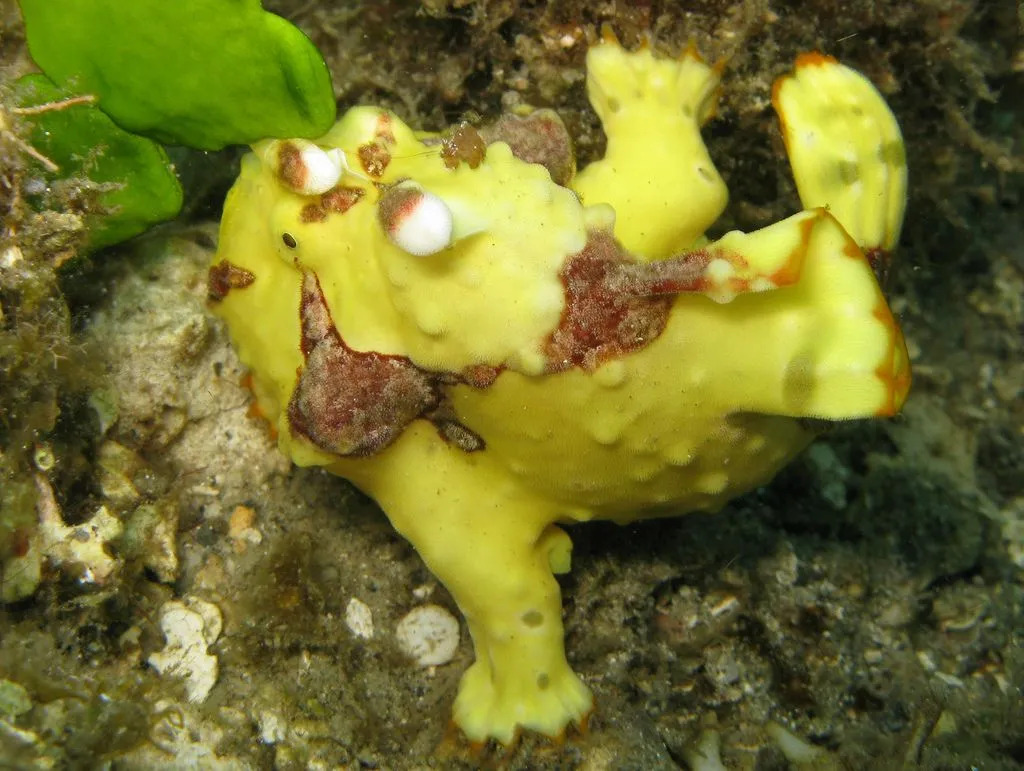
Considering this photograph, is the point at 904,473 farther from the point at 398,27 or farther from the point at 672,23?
the point at 398,27

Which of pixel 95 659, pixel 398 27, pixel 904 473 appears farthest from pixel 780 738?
pixel 398 27

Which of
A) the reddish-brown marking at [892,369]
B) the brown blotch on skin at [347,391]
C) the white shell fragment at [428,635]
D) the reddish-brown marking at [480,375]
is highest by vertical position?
the reddish-brown marking at [892,369]

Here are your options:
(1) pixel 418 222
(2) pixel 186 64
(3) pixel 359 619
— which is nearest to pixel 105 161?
(2) pixel 186 64

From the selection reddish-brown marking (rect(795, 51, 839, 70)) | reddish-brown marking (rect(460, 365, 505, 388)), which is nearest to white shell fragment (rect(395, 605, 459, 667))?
reddish-brown marking (rect(460, 365, 505, 388))

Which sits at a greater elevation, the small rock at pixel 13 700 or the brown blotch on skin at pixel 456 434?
the brown blotch on skin at pixel 456 434

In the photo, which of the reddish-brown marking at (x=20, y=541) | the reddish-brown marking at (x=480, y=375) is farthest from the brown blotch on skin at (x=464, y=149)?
the reddish-brown marking at (x=20, y=541)

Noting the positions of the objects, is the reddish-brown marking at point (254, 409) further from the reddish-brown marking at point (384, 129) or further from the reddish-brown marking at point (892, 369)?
the reddish-brown marking at point (892, 369)

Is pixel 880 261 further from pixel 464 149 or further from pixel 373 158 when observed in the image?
pixel 373 158

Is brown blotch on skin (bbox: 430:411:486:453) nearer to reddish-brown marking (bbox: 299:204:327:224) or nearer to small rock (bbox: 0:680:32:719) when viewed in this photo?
reddish-brown marking (bbox: 299:204:327:224)

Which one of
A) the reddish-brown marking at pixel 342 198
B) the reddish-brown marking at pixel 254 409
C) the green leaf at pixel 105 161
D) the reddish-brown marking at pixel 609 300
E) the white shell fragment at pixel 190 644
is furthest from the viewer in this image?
the reddish-brown marking at pixel 254 409
